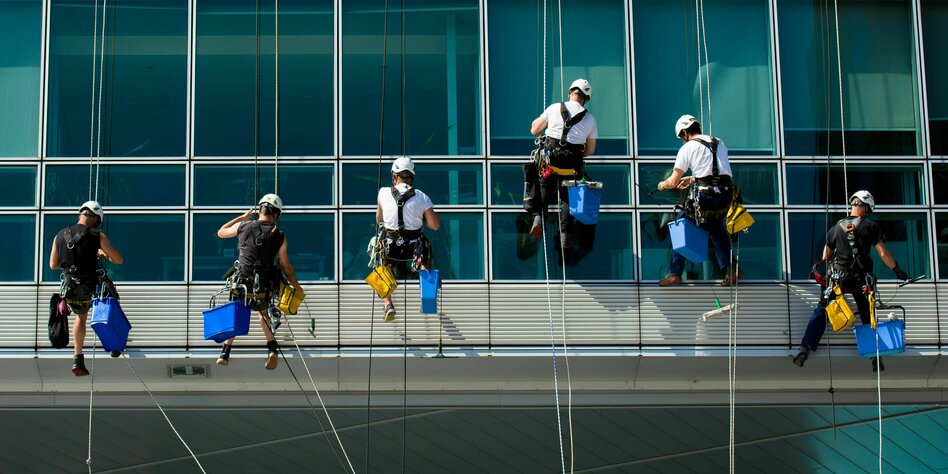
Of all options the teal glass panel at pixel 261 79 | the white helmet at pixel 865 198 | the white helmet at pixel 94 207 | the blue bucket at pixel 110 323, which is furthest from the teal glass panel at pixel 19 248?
the white helmet at pixel 865 198

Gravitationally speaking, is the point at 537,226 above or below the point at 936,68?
below

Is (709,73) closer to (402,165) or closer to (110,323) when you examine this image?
(402,165)

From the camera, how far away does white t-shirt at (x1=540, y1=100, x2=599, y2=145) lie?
12375 mm

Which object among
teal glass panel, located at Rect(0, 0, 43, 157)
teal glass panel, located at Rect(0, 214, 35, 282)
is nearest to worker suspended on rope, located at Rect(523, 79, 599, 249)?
teal glass panel, located at Rect(0, 214, 35, 282)

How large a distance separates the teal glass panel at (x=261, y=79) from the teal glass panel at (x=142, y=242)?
84 centimetres

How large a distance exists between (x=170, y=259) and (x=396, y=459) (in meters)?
3.12

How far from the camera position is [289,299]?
12.1m

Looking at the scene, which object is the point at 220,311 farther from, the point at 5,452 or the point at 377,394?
the point at 5,452

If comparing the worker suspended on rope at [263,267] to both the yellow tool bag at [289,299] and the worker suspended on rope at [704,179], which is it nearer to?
the yellow tool bag at [289,299]

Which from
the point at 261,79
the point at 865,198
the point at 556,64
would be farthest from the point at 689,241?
the point at 261,79

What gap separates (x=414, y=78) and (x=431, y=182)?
3.82 ft

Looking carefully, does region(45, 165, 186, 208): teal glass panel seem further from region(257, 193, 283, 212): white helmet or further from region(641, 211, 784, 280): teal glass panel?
region(641, 211, 784, 280): teal glass panel

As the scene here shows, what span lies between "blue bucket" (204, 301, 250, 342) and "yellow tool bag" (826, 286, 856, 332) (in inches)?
217

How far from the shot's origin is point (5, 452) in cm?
1322
